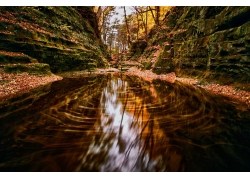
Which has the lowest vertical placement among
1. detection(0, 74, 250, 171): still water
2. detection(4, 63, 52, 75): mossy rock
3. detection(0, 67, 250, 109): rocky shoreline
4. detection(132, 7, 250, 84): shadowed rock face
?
detection(0, 74, 250, 171): still water

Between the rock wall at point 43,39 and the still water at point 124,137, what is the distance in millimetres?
7892

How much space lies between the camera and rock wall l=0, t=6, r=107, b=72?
480 inches

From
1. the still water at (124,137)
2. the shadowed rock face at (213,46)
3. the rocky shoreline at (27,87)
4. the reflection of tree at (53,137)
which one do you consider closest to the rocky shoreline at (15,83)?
the rocky shoreline at (27,87)

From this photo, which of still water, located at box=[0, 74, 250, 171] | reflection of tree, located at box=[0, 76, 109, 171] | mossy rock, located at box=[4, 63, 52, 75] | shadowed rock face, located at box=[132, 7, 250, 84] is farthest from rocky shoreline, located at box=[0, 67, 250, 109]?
reflection of tree, located at box=[0, 76, 109, 171]

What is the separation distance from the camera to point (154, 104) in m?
6.39

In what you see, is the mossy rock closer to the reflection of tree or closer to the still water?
the still water

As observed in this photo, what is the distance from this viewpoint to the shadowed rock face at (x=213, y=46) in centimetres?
809

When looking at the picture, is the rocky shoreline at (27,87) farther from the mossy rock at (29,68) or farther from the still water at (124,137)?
the still water at (124,137)

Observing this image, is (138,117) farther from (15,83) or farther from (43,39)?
(43,39)

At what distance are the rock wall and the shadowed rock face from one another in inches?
374

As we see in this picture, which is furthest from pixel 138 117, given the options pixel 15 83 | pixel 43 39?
pixel 43 39

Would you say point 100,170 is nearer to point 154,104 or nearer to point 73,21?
point 154,104

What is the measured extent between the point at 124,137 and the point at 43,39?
568 inches

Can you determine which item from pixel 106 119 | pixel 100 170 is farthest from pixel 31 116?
pixel 100 170
